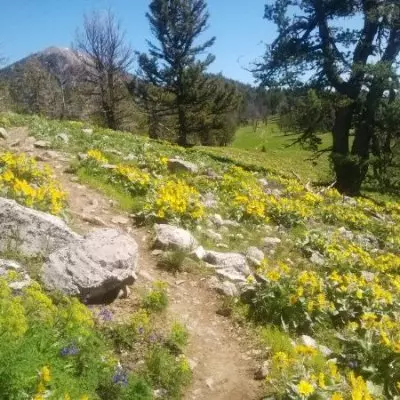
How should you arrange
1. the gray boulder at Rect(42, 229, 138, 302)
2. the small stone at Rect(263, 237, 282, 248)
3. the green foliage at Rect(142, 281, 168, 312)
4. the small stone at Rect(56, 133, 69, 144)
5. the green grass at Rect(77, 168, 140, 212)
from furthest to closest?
1. the small stone at Rect(56, 133, 69, 144)
2. the green grass at Rect(77, 168, 140, 212)
3. the small stone at Rect(263, 237, 282, 248)
4. the green foliage at Rect(142, 281, 168, 312)
5. the gray boulder at Rect(42, 229, 138, 302)

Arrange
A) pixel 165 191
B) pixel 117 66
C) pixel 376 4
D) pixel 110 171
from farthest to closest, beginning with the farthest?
pixel 117 66
pixel 376 4
pixel 110 171
pixel 165 191

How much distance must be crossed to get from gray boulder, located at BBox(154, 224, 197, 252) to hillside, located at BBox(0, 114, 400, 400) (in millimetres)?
21

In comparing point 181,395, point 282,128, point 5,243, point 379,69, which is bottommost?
point 181,395

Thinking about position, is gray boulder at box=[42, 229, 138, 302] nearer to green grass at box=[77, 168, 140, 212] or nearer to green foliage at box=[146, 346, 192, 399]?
green foliage at box=[146, 346, 192, 399]

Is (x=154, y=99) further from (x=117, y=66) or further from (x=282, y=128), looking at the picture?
(x=282, y=128)

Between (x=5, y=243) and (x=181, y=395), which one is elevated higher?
(x=5, y=243)

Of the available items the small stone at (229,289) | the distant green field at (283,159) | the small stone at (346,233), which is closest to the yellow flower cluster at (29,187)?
the small stone at (229,289)

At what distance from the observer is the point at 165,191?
8.73m

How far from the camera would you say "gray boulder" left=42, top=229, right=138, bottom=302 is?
511cm

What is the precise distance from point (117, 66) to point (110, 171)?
79.2ft

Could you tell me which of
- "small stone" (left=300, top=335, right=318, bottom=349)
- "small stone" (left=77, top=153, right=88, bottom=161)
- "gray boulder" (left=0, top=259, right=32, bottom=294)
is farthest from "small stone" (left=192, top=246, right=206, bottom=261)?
"small stone" (left=77, top=153, right=88, bottom=161)

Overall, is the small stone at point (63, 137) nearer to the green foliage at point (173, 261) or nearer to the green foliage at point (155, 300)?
the green foliage at point (173, 261)

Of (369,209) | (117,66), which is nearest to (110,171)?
(369,209)

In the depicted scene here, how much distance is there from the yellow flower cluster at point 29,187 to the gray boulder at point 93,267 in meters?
1.21
